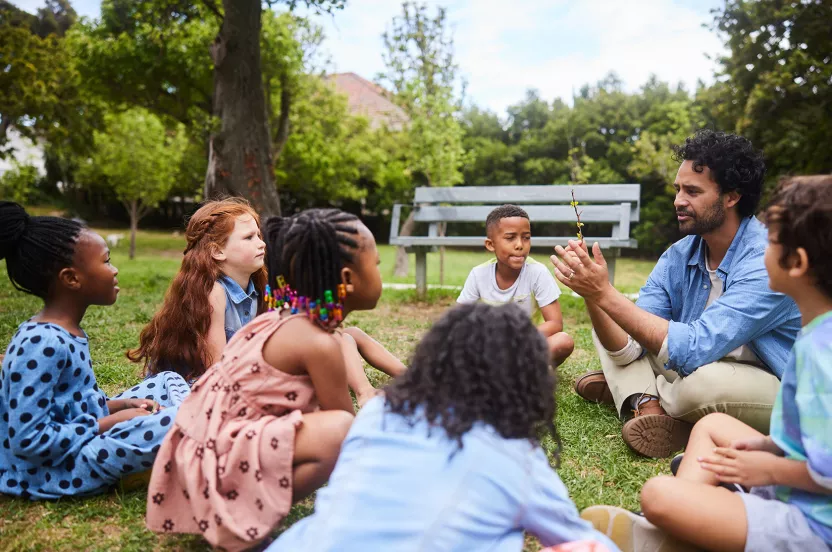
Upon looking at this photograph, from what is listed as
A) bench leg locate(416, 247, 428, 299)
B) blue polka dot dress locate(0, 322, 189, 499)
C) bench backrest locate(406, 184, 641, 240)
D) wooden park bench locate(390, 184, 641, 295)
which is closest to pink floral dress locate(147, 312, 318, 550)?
blue polka dot dress locate(0, 322, 189, 499)

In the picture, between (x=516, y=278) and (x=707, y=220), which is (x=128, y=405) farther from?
(x=707, y=220)

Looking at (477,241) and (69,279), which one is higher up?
(69,279)

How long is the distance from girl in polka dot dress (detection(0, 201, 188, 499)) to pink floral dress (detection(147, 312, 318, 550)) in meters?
0.39

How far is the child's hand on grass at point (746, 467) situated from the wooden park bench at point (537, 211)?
4.35m

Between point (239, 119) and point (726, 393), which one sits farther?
point (239, 119)

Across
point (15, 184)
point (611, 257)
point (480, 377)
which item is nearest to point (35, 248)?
point (480, 377)

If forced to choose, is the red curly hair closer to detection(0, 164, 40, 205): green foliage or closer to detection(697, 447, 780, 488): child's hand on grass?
detection(697, 447, 780, 488): child's hand on grass

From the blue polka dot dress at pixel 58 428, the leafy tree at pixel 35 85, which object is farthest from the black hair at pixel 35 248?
the leafy tree at pixel 35 85

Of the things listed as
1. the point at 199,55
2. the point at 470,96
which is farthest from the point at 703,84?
the point at 199,55

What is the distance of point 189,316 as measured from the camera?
299cm

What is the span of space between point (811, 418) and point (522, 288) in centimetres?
241

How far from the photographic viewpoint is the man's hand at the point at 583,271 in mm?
2646

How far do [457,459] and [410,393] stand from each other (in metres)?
0.20

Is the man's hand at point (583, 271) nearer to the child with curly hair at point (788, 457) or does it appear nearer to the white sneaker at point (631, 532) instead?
the child with curly hair at point (788, 457)
